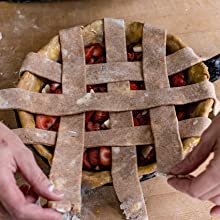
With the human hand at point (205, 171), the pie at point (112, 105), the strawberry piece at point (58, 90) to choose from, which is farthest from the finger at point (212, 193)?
the strawberry piece at point (58, 90)

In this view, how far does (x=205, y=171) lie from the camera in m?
Result: 1.06

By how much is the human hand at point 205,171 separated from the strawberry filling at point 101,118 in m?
0.24

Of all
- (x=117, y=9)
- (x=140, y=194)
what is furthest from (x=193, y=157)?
(x=117, y=9)

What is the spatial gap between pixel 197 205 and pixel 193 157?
0.36 metres

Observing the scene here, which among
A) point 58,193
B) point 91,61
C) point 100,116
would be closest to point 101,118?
point 100,116

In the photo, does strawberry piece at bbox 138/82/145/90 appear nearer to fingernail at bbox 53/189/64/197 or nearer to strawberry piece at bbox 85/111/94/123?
strawberry piece at bbox 85/111/94/123

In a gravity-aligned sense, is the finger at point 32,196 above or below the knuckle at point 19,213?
below

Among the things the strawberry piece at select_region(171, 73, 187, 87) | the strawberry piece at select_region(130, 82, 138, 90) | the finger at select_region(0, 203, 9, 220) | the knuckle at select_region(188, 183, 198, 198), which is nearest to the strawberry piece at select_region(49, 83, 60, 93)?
the strawberry piece at select_region(130, 82, 138, 90)

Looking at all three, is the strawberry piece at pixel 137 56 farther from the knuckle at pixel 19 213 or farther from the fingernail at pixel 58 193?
the knuckle at pixel 19 213

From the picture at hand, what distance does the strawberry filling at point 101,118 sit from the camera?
1404 mm

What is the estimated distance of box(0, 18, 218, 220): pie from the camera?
4.45 feet

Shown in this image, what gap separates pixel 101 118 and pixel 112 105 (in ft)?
0.17

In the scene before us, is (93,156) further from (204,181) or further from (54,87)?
(204,181)

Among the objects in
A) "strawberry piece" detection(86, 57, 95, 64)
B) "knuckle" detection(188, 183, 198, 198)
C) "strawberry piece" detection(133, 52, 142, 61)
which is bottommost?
"strawberry piece" detection(86, 57, 95, 64)
